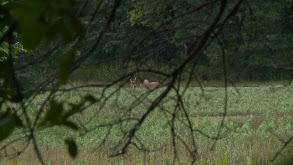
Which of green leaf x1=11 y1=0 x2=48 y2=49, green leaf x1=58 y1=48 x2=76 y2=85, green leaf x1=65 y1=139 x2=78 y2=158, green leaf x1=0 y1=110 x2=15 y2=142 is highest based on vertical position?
green leaf x1=11 y1=0 x2=48 y2=49

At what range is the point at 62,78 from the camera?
37.8 inches

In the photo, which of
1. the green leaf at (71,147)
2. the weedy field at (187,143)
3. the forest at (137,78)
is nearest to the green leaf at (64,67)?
the forest at (137,78)

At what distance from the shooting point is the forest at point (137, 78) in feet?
3.57

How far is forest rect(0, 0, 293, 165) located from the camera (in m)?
1.09

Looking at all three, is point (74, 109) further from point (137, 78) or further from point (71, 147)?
point (137, 78)

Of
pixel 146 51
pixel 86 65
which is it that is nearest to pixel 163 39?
pixel 146 51

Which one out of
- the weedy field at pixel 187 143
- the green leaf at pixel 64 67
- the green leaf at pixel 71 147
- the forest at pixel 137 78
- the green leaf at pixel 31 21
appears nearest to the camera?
the green leaf at pixel 31 21

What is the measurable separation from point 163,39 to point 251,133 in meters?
9.36

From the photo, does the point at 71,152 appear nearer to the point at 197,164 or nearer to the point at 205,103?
the point at 197,164

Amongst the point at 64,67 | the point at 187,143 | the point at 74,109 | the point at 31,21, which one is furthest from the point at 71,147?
the point at 187,143

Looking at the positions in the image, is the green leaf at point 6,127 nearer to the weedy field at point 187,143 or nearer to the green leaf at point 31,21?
the green leaf at point 31,21

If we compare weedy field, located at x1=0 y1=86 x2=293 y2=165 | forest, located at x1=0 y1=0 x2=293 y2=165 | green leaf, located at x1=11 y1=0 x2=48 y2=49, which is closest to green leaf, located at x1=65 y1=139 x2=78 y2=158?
forest, located at x1=0 y1=0 x2=293 y2=165

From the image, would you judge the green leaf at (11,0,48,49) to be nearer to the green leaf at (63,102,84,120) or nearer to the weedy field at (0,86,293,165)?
the green leaf at (63,102,84,120)

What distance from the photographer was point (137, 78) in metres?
2.37
